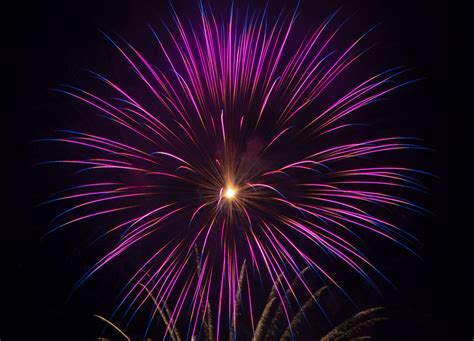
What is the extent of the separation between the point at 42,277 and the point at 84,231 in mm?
2277

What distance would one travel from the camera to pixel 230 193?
8.26m

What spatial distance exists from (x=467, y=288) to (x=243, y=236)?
9.10 m

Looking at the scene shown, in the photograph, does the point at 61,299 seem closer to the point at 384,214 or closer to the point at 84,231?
the point at 84,231

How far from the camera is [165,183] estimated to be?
1099 cm

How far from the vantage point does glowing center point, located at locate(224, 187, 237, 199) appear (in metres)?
8.21

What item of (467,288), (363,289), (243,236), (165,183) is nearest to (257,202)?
(243,236)

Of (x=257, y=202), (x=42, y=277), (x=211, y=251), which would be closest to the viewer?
(x=257, y=202)

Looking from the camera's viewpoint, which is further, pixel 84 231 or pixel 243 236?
pixel 84 231

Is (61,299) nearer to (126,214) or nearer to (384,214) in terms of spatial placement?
(126,214)

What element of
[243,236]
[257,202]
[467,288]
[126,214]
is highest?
[126,214]

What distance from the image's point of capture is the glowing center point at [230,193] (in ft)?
26.9

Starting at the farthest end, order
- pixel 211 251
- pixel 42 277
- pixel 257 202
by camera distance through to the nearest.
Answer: pixel 42 277 < pixel 211 251 < pixel 257 202

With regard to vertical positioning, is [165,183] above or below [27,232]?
above

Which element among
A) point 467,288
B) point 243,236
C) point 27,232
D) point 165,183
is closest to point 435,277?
point 467,288
